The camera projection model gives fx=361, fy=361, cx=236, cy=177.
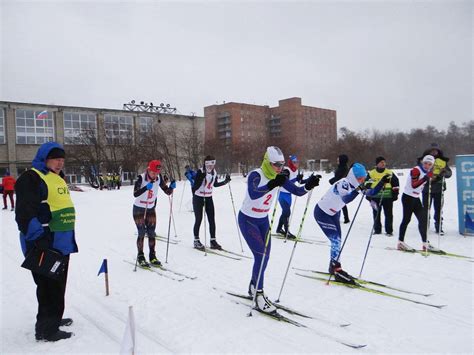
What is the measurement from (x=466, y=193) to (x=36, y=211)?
9.39 metres

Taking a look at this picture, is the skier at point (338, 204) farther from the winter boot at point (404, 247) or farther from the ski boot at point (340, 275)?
the winter boot at point (404, 247)

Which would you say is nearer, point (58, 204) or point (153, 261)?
point (58, 204)

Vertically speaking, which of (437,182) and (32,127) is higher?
(32,127)

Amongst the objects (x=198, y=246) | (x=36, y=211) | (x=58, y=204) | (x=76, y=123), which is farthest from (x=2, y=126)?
(x=36, y=211)

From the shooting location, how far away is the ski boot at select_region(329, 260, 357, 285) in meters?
5.47

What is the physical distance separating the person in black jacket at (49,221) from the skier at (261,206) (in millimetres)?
2135

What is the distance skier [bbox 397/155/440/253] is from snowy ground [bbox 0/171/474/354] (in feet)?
1.42

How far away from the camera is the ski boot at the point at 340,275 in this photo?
547cm

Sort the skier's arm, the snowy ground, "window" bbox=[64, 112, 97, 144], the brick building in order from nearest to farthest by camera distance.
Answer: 1. the snowy ground
2. the skier's arm
3. "window" bbox=[64, 112, 97, 144]
4. the brick building

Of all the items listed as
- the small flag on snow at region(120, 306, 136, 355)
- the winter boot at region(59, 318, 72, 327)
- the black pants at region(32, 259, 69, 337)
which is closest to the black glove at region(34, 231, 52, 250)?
the black pants at region(32, 259, 69, 337)

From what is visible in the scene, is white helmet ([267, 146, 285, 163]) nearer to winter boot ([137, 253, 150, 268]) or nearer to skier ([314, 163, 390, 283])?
skier ([314, 163, 390, 283])

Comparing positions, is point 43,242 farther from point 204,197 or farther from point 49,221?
point 204,197

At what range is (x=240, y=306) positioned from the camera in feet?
15.8

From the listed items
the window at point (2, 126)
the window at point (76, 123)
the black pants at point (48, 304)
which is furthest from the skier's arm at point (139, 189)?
the window at point (2, 126)
